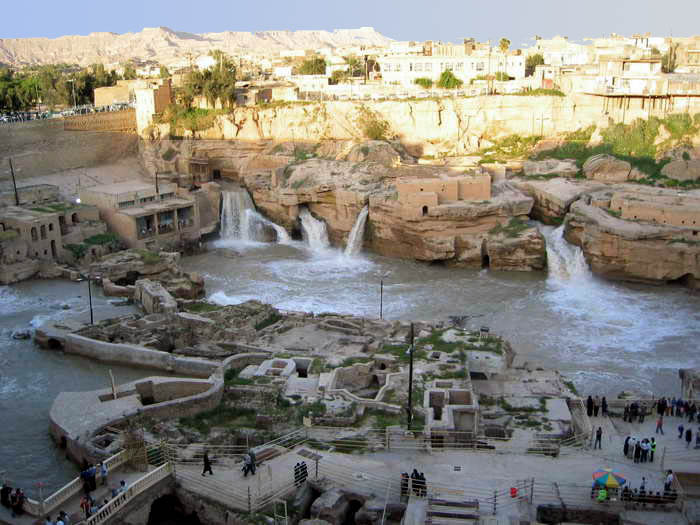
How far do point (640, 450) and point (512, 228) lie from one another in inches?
856

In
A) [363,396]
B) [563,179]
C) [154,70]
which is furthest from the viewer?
[154,70]

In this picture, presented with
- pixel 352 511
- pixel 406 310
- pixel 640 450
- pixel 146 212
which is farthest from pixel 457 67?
pixel 352 511

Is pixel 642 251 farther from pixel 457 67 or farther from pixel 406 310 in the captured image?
pixel 457 67

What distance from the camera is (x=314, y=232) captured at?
42250mm

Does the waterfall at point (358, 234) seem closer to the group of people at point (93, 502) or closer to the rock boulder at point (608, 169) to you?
the rock boulder at point (608, 169)

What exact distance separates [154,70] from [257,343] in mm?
72372

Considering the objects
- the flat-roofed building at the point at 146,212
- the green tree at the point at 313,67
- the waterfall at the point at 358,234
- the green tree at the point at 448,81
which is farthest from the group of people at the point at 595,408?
the green tree at the point at 313,67

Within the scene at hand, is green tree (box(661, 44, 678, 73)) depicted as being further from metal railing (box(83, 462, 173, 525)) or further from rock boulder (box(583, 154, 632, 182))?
metal railing (box(83, 462, 173, 525))

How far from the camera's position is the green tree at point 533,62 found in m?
62.2

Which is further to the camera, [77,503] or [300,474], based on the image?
[300,474]

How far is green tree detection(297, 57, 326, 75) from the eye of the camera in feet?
227

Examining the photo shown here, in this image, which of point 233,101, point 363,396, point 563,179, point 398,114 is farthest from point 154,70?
point 363,396

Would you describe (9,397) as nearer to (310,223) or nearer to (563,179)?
(310,223)

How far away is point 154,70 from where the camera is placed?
A: 89.8 m
